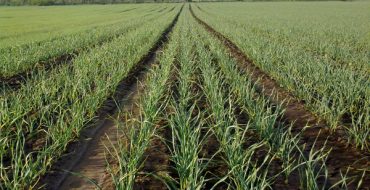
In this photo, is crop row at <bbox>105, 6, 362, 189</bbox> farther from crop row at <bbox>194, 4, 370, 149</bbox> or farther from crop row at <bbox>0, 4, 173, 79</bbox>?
crop row at <bbox>0, 4, 173, 79</bbox>

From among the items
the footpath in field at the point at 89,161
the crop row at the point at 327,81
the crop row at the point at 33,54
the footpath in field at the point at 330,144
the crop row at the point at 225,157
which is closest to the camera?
the crop row at the point at 225,157

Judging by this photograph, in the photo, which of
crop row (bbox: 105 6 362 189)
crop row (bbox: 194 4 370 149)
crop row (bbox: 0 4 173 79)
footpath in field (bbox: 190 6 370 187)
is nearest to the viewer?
crop row (bbox: 105 6 362 189)

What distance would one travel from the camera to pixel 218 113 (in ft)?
16.0

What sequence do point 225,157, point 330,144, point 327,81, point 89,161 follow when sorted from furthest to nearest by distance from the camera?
1. point 327,81
2. point 330,144
3. point 89,161
4. point 225,157

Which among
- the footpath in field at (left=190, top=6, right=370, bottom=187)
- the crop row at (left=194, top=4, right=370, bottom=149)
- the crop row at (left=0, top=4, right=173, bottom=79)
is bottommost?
the crop row at (left=0, top=4, right=173, bottom=79)

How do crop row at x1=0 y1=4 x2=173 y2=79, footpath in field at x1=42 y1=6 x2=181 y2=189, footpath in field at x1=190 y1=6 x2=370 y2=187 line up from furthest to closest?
crop row at x1=0 y1=4 x2=173 y2=79
footpath in field at x1=190 y1=6 x2=370 y2=187
footpath in field at x1=42 y1=6 x2=181 y2=189

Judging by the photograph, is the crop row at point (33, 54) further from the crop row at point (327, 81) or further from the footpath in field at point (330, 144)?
the crop row at point (327, 81)

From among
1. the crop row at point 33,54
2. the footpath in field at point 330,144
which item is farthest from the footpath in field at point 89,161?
the crop row at point 33,54

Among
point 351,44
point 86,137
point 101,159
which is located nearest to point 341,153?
point 101,159

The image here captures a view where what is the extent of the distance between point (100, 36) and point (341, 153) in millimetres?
14778

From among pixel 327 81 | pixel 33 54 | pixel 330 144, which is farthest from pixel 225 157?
pixel 33 54

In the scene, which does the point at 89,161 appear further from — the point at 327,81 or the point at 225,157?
the point at 327,81

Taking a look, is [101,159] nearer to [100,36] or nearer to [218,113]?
[218,113]

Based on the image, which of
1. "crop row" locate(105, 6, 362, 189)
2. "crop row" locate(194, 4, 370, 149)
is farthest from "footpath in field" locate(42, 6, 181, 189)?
"crop row" locate(194, 4, 370, 149)
